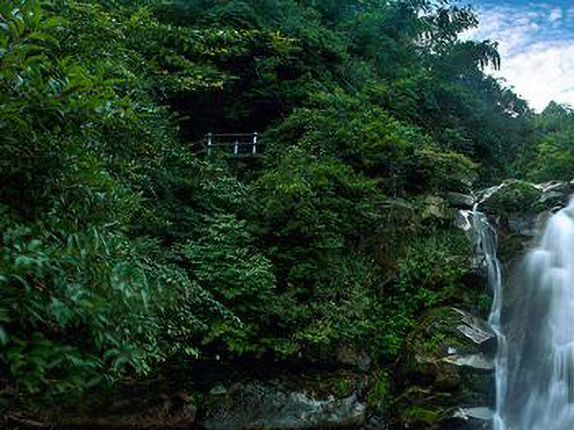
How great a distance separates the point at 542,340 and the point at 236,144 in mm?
7787

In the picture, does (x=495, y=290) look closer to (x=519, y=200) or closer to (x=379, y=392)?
(x=519, y=200)

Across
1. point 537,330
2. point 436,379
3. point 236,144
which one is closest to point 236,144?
point 236,144

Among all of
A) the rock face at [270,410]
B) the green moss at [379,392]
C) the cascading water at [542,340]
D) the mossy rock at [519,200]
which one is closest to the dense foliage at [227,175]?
the green moss at [379,392]

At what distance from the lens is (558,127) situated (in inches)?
827

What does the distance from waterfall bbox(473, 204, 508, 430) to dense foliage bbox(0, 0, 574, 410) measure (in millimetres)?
787

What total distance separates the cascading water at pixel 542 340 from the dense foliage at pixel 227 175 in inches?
57.5

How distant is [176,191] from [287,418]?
4075 mm

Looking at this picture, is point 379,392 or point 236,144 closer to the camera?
point 379,392

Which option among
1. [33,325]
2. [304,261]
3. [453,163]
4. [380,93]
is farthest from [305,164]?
[33,325]

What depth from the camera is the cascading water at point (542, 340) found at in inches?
332

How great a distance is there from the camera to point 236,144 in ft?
41.3

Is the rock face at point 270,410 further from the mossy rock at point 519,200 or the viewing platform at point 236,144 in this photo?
the mossy rock at point 519,200

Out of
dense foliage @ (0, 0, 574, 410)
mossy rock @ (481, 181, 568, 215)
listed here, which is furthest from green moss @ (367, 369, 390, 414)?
mossy rock @ (481, 181, 568, 215)

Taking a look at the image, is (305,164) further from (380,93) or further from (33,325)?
(33,325)
